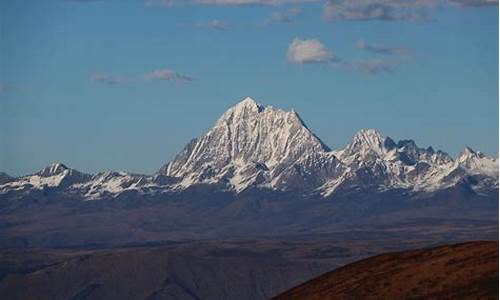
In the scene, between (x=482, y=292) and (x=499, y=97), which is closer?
(x=499, y=97)

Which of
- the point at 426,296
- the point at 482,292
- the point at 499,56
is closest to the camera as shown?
the point at 499,56

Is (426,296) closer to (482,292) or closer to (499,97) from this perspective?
(482,292)

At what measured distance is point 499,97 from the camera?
7694 cm

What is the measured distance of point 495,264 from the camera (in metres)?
198

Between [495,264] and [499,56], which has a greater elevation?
[499,56]

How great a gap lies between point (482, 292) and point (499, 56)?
112849 mm

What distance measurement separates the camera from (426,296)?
19800 cm

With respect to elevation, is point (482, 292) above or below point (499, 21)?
below

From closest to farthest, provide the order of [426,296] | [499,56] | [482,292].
→ [499,56] < [482,292] < [426,296]

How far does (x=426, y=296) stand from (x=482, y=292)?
13505 millimetres

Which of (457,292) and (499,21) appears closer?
(499,21)

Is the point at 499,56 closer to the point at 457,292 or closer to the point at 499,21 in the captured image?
the point at 499,21

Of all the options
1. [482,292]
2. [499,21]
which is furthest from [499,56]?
[482,292]

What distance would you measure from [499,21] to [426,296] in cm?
12467
